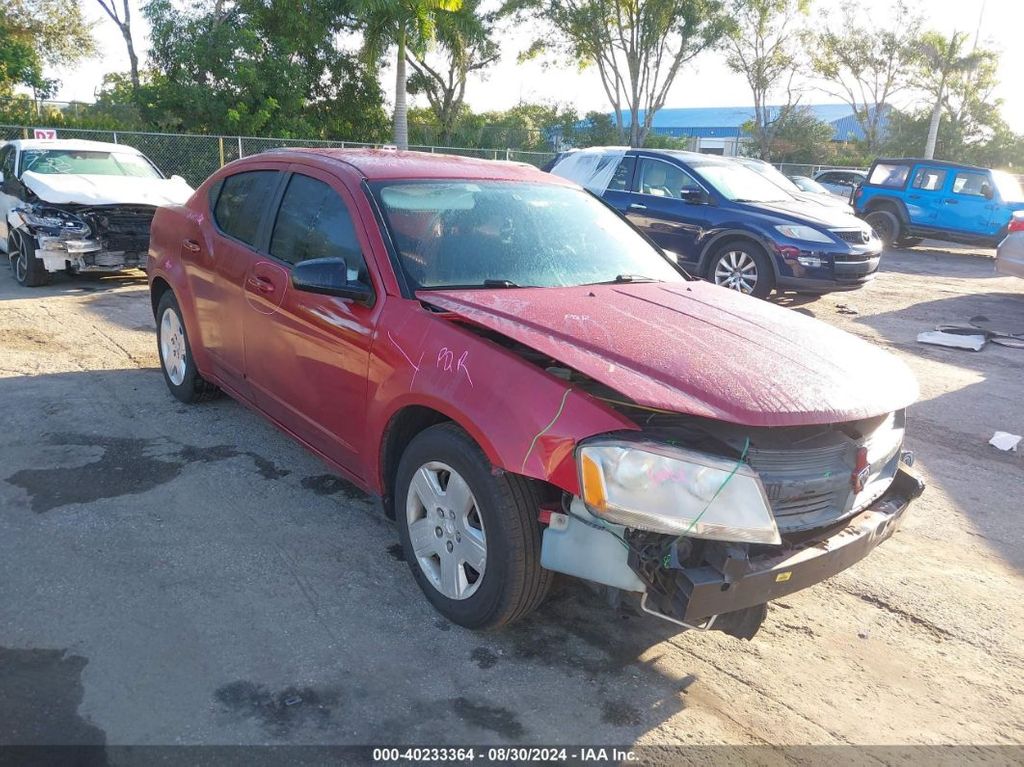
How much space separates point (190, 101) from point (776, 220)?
18279 millimetres

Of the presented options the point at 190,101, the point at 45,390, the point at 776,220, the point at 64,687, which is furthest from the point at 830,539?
the point at 190,101

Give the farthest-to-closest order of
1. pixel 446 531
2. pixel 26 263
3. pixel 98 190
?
pixel 98 190, pixel 26 263, pixel 446 531

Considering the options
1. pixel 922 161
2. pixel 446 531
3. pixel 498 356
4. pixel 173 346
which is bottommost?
pixel 446 531

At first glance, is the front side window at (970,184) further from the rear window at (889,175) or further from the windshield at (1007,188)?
the rear window at (889,175)

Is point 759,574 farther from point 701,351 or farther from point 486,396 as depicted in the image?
point 486,396

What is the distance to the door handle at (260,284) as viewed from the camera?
4086 millimetres

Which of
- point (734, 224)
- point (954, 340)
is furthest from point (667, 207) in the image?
point (954, 340)

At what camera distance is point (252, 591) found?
3.30 meters

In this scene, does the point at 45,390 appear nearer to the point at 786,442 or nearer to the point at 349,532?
the point at 349,532

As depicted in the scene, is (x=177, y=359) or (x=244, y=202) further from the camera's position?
(x=177, y=359)

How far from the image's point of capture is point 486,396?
9.07ft

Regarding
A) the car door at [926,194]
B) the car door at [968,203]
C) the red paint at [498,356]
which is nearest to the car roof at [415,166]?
the red paint at [498,356]

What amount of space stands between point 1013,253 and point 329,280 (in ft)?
34.3

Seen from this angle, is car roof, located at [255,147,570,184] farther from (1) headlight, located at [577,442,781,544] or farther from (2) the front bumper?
(2) the front bumper
